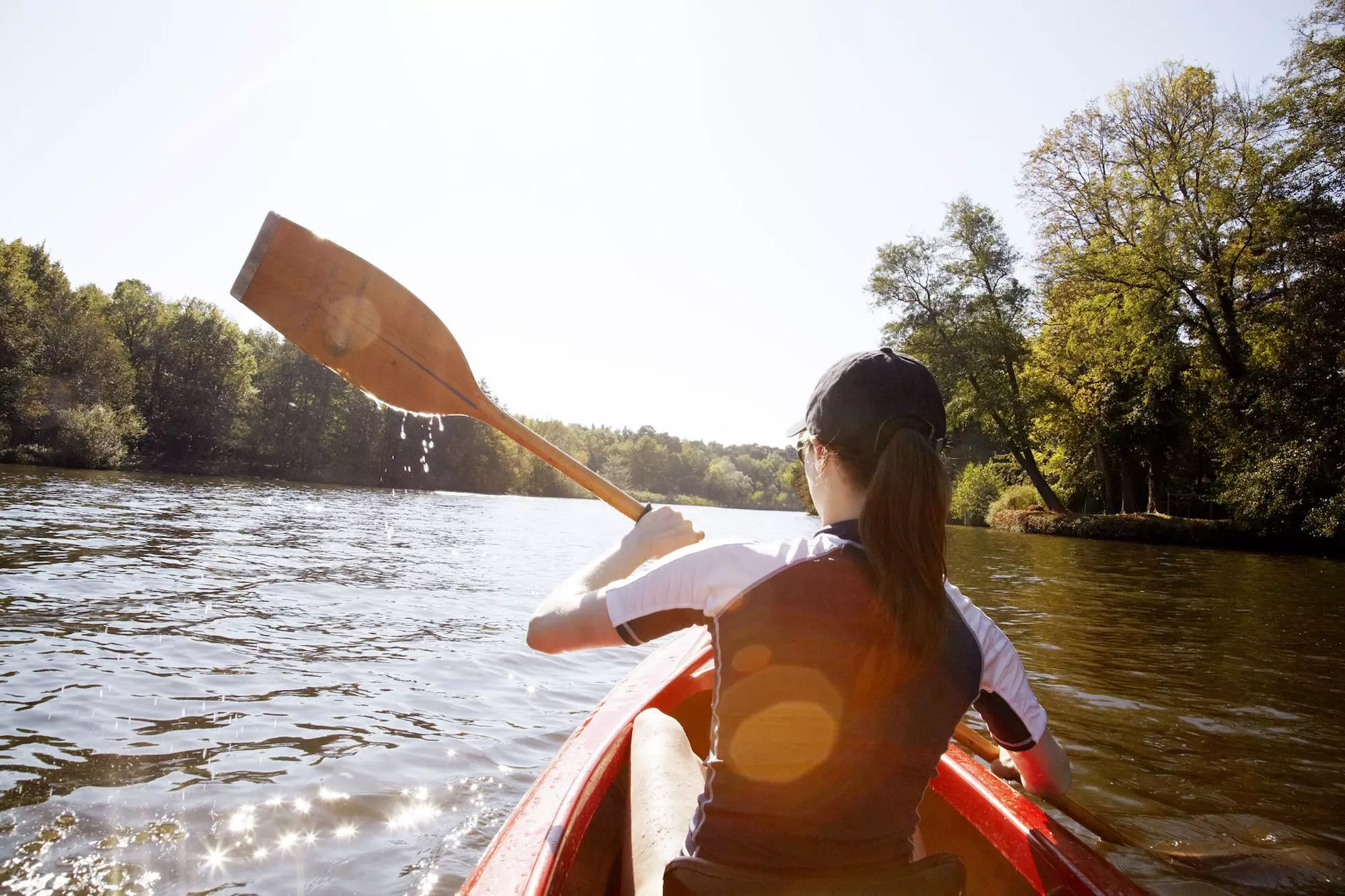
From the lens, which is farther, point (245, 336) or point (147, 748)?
point (245, 336)

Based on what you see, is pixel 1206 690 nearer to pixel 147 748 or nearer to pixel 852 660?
pixel 852 660

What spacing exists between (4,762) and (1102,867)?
433 centimetres

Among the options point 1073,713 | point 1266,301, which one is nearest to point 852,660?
point 1073,713

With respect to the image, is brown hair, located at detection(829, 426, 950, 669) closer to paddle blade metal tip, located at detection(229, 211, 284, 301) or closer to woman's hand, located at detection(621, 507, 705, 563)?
woman's hand, located at detection(621, 507, 705, 563)

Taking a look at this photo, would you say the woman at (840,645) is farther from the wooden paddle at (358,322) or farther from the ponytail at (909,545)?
the wooden paddle at (358,322)

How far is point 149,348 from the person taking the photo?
4303cm

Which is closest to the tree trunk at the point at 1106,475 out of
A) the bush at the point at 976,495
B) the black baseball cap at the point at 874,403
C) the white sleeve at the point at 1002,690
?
the bush at the point at 976,495

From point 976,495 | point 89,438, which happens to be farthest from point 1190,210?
point 89,438

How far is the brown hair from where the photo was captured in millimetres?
1244

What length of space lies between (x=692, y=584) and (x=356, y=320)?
2272mm

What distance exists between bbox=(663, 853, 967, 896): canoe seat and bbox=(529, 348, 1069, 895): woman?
0.7 inches

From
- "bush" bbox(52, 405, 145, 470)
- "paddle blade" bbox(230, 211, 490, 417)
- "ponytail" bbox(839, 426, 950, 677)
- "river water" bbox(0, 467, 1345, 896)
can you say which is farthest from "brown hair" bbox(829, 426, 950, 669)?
"bush" bbox(52, 405, 145, 470)

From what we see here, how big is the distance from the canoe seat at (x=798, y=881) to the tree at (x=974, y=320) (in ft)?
91.1

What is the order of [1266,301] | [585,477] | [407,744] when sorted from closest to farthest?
[585,477] < [407,744] < [1266,301]
